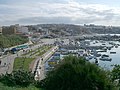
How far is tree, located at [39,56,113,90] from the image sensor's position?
10.1m

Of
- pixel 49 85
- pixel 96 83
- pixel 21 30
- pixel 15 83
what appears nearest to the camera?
pixel 96 83

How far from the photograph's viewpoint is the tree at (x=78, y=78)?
33.2ft

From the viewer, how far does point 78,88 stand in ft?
33.4

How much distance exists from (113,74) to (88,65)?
1.89 metres

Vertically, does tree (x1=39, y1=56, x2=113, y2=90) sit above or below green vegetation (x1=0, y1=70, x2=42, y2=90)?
above

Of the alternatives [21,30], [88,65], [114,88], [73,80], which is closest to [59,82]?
[73,80]

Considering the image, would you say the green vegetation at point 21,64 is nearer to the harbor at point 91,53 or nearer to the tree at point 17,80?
the harbor at point 91,53

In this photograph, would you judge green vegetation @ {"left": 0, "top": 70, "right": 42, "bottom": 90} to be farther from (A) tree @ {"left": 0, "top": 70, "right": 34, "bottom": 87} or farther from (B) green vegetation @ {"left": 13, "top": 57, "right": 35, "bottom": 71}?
(B) green vegetation @ {"left": 13, "top": 57, "right": 35, "bottom": 71}

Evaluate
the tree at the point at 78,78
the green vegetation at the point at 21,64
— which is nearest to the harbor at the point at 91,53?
the green vegetation at the point at 21,64

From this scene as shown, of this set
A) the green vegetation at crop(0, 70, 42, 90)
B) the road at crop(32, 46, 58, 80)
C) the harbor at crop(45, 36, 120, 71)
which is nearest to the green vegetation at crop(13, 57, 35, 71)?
the road at crop(32, 46, 58, 80)

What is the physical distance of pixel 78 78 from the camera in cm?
1022

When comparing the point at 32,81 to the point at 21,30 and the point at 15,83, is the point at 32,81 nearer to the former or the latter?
the point at 15,83

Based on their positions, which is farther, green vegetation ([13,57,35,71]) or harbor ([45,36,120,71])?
harbor ([45,36,120,71])

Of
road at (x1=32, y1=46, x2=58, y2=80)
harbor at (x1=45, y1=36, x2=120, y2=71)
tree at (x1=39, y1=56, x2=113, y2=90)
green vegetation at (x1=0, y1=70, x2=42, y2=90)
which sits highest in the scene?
tree at (x1=39, y1=56, x2=113, y2=90)
